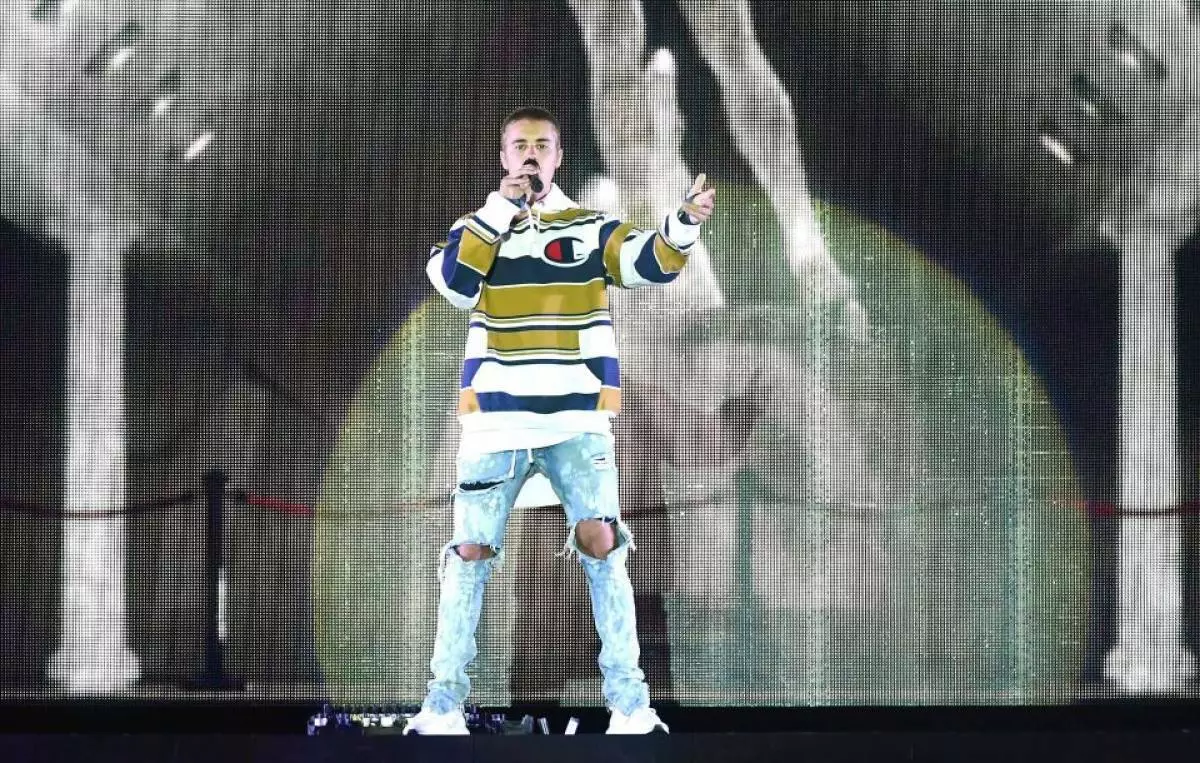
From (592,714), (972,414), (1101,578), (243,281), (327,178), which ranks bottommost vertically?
(592,714)

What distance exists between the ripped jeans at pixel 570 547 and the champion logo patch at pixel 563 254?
0.58m

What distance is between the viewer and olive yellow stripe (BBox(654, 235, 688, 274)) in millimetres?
5262

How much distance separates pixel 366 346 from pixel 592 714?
5.05 feet

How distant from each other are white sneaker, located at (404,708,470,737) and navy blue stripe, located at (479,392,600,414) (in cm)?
101

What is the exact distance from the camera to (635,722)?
523cm

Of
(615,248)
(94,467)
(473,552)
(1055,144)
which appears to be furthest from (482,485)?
(1055,144)

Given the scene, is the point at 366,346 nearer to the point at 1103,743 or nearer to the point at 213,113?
the point at 213,113

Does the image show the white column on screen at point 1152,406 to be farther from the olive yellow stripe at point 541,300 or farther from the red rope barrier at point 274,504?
the red rope barrier at point 274,504

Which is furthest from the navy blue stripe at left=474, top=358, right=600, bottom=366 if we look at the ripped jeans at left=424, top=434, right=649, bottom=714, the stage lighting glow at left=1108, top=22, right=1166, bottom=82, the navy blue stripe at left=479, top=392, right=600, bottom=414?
the stage lighting glow at left=1108, top=22, right=1166, bottom=82

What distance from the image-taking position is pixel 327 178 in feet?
19.3

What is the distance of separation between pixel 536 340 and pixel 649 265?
446mm

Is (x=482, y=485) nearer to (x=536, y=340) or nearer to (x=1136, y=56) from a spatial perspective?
(x=536, y=340)

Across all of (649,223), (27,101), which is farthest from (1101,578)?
(27,101)

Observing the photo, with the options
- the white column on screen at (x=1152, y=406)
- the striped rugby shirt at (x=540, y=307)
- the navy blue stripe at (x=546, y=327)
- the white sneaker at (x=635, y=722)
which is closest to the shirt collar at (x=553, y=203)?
the striped rugby shirt at (x=540, y=307)
